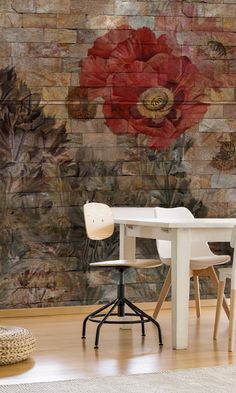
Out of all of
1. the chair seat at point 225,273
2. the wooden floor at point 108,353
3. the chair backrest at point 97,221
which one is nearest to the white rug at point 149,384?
the wooden floor at point 108,353

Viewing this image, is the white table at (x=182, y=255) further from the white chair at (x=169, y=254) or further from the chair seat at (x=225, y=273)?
the white chair at (x=169, y=254)

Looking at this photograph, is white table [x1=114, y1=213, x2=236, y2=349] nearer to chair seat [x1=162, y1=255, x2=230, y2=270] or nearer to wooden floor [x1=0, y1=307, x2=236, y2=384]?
wooden floor [x1=0, y1=307, x2=236, y2=384]

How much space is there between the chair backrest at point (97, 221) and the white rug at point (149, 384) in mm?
1589

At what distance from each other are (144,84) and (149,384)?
339 cm

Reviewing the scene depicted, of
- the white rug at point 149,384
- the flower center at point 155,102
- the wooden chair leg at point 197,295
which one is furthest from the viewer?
the flower center at point 155,102

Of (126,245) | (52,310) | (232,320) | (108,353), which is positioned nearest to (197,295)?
(126,245)

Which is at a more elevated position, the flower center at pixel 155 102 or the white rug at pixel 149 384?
the flower center at pixel 155 102

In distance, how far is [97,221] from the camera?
6.01 metres

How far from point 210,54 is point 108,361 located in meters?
3.31

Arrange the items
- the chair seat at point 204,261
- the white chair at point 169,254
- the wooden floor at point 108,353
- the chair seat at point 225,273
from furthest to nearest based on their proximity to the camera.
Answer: the white chair at point 169,254 → the chair seat at point 204,261 → the chair seat at point 225,273 → the wooden floor at point 108,353

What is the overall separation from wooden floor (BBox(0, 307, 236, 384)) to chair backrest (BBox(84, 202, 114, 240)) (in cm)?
69

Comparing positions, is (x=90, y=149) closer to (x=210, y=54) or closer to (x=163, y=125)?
(x=163, y=125)

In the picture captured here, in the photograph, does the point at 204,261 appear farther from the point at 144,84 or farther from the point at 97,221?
the point at 144,84

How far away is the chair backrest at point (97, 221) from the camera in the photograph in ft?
19.5
